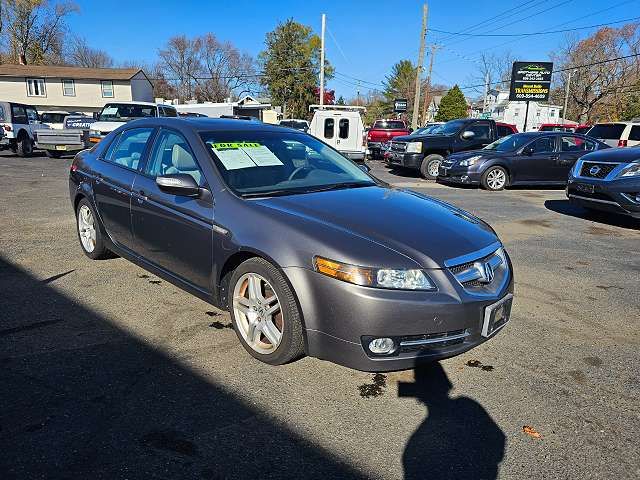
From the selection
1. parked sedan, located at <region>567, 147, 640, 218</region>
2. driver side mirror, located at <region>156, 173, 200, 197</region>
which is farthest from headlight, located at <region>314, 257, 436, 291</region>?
parked sedan, located at <region>567, 147, 640, 218</region>

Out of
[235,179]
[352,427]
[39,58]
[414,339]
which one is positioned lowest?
[352,427]

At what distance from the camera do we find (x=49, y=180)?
11773mm

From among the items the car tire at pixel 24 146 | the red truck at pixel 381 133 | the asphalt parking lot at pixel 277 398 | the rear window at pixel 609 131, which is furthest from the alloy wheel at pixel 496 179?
the car tire at pixel 24 146

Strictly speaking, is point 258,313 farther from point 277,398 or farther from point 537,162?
point 537,162

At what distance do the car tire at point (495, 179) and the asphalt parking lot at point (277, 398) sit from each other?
7.92 meters

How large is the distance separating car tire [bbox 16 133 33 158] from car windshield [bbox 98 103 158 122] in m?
3.48

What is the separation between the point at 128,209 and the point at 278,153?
140cm

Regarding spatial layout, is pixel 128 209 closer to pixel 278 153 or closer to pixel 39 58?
pixel 278 153

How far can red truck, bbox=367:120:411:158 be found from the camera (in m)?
21.9

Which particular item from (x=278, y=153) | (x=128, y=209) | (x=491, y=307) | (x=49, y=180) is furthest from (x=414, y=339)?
(x=49, y=180)

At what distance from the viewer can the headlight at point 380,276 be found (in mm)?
2631

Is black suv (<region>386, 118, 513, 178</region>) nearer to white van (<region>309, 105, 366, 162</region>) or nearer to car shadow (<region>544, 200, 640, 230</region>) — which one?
white van (<region>309, 105, 366, 162</region>)

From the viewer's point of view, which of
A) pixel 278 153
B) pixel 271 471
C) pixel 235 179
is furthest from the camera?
pixel 278 153

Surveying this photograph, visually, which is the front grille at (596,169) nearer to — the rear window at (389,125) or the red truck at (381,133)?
the red truck at (381,133)
